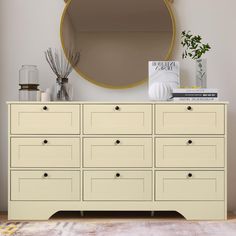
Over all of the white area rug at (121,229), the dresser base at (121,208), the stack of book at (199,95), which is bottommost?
the white area rug at (121,229)

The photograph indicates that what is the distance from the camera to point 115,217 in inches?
127

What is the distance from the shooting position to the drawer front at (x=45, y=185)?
3107mm

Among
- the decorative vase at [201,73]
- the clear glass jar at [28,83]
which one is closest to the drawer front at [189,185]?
the decorative vase at [201,73]

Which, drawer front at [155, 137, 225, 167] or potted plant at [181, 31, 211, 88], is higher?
potted plant at [181, 31, 211, 88]

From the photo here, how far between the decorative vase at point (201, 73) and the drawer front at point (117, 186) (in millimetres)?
750

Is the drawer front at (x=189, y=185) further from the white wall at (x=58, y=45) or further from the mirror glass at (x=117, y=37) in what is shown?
the mirror glass at (x=117, y=37)

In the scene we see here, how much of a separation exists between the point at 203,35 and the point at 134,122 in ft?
3.07

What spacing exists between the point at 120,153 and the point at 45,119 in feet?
1.79

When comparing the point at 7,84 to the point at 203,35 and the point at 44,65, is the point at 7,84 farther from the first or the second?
the point at 203,35

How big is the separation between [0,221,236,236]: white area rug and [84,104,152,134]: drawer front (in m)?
0.60

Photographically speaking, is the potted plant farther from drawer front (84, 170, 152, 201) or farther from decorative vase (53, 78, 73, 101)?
decorative vase (53, 78, 73, 101)

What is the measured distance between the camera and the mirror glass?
3502mm

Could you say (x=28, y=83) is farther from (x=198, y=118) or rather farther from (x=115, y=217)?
→ (x=198, y=118)

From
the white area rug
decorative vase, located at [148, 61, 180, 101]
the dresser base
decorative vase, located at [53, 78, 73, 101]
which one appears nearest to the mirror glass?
decorative vase, located at [148, 61, 180, 101]
